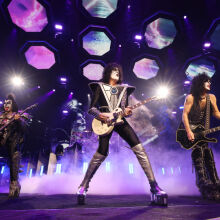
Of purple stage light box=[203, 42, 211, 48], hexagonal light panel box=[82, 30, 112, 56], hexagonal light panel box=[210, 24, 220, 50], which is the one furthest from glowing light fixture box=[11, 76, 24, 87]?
hexagonal light panel box=[210, 24, 220, 50]

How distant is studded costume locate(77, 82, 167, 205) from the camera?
6.99 feet

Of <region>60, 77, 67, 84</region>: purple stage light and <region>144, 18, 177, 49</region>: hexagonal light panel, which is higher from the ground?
<region>144, 18, 177, 49</region>: hexagonal light panel

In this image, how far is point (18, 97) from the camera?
11.8 meters

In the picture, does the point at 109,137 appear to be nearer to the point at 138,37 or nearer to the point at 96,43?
the point at 138,37

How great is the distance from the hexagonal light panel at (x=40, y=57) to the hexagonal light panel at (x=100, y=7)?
342cm

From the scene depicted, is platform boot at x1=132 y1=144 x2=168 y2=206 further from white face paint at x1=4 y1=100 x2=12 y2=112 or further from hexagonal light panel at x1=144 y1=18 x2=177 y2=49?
hexagonal light panel at x1=144 y1=18 x2=177 y2=49

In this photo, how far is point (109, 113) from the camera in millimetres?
2576

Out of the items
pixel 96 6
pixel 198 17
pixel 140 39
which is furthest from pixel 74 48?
pixel 198 17

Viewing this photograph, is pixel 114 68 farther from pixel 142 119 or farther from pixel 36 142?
pixel 142 119

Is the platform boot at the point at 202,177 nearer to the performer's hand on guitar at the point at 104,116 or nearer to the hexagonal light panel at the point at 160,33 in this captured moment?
the performer's hand on guitar at the point at 104,116

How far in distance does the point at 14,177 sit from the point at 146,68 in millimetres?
9516

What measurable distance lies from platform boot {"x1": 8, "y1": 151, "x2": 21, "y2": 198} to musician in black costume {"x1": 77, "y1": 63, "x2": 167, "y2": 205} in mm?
1595

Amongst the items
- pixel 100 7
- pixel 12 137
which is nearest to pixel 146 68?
pixel 100 7

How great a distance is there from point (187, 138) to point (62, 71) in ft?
31.0
